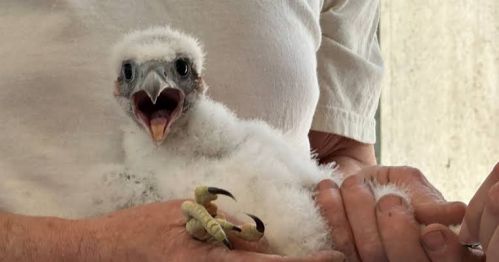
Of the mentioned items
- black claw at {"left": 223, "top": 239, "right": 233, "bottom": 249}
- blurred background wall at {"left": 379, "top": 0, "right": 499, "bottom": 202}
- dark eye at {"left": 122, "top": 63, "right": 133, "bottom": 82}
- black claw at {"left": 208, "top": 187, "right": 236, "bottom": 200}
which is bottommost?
blurred background wall at {"left": 379, "top": 0, "right": 499, "bottom": 202}

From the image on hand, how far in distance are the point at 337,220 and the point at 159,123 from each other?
9.6 inches

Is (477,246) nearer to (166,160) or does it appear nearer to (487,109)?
(166,160)

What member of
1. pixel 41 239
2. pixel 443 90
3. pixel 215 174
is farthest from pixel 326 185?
pixel 443 90

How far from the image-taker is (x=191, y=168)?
0.95 m

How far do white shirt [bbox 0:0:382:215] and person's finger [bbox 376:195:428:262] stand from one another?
38cm

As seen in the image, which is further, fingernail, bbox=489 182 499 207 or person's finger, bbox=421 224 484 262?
person's finger, bbox=421 224 484 262

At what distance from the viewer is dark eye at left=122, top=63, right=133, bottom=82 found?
0.99 meters

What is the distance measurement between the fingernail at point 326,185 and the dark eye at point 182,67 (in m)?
0.23

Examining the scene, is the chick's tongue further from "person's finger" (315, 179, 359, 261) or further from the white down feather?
"person's finger" (315, 179, 359, 261)

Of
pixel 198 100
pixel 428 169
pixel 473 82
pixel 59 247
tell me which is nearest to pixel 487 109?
pixel 473 82

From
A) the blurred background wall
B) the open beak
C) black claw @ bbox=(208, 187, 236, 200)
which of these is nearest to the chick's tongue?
the open beak

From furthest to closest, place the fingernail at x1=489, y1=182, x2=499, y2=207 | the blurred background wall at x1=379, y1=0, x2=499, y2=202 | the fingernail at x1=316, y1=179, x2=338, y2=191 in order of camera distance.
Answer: the blurred background wall at x1=379, y1=0, x2=499, y2=202 < the fingernail at x1=316, y1=179, x2=338, y2=191 < the fingernail at x1=489, y1=182, x2=499, y2=207

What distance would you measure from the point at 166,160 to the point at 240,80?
1.02 feet

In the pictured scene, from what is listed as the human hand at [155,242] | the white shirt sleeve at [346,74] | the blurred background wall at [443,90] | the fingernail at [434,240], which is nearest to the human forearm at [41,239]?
the human hand at [155,242]
